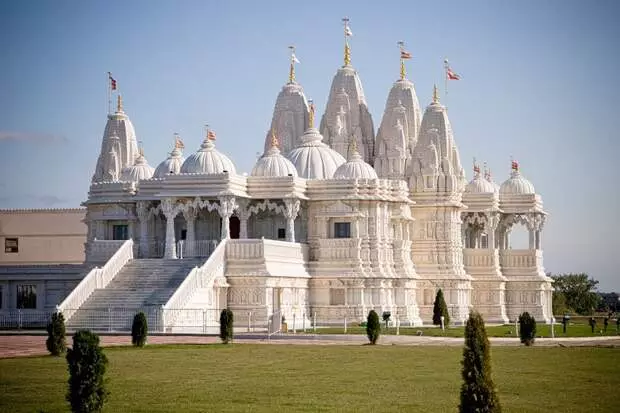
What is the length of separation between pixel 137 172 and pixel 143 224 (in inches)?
258

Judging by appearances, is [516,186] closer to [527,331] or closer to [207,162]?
[207,162]

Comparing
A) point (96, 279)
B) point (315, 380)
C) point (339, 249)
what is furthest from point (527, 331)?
point (339, 249)

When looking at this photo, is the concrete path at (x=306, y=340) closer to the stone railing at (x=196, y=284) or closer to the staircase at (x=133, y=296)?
the stone railing at (x=196, y=284)

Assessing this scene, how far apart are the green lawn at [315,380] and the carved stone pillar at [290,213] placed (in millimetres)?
23573

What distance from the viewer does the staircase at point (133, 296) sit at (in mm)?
57094

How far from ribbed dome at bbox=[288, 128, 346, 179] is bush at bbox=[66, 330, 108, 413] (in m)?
45.6

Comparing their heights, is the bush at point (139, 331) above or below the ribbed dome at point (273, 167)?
below

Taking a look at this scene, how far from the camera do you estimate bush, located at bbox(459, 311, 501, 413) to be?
952 inches

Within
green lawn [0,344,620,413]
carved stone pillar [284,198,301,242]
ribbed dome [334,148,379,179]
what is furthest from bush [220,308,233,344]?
ribbed dome [334,148,379,179]

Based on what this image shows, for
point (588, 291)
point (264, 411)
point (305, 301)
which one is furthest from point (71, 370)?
point (588, 291)

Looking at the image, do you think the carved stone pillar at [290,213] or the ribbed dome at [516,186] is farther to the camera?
the ribbed dome at [516,186]

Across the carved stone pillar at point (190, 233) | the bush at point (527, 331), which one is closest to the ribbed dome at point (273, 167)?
the carved stone pillar at point (190, 233)

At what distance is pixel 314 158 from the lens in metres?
73.2

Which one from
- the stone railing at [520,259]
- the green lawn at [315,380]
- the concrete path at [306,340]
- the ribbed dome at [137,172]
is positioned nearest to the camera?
the green lawn at [315,380]
